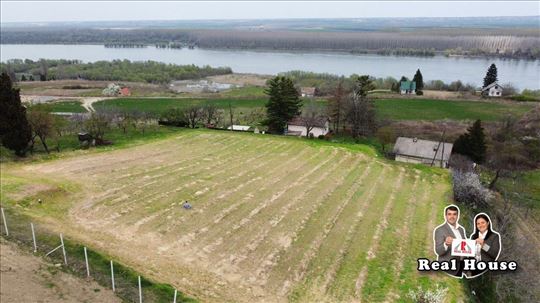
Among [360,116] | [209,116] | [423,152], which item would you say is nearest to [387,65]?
[360,116]

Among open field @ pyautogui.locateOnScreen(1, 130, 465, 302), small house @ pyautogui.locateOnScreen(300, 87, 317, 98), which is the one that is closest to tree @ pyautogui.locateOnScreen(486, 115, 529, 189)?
open field @ pyautogui.locateOnScreen(1, 130, 465, 302)

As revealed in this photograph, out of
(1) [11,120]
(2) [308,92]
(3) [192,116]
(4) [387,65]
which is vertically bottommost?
(2) [308,92]

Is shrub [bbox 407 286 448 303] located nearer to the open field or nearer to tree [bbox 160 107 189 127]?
the open field

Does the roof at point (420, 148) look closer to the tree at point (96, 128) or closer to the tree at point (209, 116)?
the tree at point (209, 116)

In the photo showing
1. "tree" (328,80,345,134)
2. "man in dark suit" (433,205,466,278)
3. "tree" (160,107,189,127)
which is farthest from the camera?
"tree" (328,80,345,134)

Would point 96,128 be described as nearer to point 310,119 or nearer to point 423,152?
point 310,119

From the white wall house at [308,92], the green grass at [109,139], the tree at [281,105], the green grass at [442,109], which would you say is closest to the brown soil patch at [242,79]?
the white wall house at [308,92]

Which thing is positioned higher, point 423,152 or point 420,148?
point 420,148
